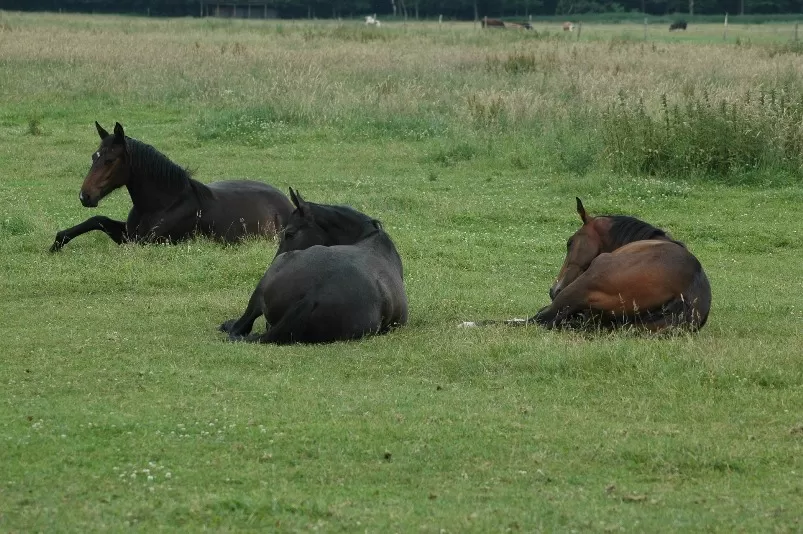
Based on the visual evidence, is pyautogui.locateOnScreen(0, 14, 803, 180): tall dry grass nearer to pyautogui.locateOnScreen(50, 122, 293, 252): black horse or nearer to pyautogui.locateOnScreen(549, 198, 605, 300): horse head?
pyautogui.locateOnScreen(50, 122, 293, 252): black horse

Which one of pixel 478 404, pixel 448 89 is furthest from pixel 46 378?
pixel 448 89

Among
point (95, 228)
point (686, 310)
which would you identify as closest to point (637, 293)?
point (686, 310)

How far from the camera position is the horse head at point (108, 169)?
43.8 feet

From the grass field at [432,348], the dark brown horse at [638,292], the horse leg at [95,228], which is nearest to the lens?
the grass field at [432,348]

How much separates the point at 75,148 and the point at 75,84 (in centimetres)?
725

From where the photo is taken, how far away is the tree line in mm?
87688

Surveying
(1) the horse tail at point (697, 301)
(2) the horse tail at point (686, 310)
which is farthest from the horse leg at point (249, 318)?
(1) the horse tail at point (697, 301)

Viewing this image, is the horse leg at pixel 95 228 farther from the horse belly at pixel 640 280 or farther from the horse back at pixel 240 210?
the horse belly at pixel 640 280

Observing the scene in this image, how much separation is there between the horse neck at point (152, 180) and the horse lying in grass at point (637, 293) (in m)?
5.23

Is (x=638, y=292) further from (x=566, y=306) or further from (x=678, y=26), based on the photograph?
(x=678, y=26)

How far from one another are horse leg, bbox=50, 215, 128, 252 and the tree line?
240 ft

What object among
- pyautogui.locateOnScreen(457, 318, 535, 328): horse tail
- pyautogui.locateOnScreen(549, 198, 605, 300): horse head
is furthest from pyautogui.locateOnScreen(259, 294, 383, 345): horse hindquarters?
pyautogui.locateOnScreen(549, 198, 605, 300): horse head

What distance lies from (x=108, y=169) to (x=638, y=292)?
21.5 feet

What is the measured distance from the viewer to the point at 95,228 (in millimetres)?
13234
